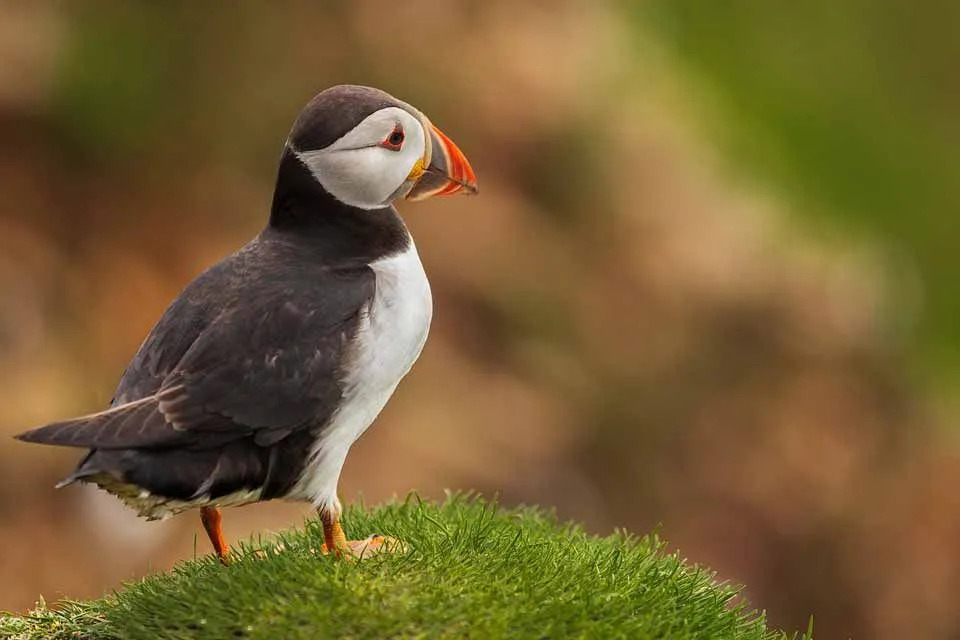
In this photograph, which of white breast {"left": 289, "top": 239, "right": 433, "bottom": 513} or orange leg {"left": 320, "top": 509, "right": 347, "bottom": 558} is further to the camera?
orange leg {"left": 320, "top": 509, "right": 347, "bottom": 558}

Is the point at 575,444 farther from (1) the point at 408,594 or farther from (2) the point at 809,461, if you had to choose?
(1) the point at 408,594

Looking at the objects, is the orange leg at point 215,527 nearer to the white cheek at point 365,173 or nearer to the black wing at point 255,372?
the black wing at point 255,372

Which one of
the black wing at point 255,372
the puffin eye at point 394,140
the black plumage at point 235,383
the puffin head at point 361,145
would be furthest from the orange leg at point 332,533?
the puffin eye at point 394,140

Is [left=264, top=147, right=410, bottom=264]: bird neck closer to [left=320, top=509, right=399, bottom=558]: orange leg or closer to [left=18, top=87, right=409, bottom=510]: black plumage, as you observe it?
[left=18, top=87, right=409, bottom=510]: black plumage

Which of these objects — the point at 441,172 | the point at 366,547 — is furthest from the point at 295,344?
the point at 441,172

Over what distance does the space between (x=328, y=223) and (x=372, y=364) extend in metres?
0.56

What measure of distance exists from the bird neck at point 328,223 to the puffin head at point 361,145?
1.1 inches

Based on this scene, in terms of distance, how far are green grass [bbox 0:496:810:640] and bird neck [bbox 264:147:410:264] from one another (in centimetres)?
100

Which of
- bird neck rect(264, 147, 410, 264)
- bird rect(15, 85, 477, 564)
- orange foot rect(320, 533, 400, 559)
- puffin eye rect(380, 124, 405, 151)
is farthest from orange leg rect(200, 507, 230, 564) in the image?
puffin eye rect(380, 124, 405, 151)

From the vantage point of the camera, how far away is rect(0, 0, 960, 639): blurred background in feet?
28.6

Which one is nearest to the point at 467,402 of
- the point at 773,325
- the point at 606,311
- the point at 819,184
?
the point at 606,311

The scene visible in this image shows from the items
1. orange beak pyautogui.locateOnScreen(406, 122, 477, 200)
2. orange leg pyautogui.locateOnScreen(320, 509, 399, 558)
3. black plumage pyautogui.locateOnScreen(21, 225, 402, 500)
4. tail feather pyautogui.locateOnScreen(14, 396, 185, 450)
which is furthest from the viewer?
orange beak pyautogui.locateOnScreen(406, 122, 477, 200)

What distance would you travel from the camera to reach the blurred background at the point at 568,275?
873cm

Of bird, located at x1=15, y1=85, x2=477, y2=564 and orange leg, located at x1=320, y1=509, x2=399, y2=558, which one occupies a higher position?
bird, located at x1=15, y1=85, x2=477, y2=564
